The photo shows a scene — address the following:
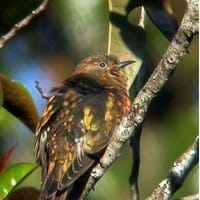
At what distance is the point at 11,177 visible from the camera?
422 cm

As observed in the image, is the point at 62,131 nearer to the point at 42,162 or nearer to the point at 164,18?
the point at 42,162

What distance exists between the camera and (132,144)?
14.0 feet

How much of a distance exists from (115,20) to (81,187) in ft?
2.96

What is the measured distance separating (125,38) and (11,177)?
3.40ft

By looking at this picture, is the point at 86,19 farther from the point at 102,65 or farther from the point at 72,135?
the point at 102,65

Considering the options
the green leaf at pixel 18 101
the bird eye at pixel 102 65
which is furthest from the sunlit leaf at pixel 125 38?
the bird eye at pixel 102 65

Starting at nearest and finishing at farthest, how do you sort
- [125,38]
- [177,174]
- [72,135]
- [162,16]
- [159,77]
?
[159,77], [177,174], [162,16], [125,38], [72,135]

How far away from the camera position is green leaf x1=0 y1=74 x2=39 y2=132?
448 cm

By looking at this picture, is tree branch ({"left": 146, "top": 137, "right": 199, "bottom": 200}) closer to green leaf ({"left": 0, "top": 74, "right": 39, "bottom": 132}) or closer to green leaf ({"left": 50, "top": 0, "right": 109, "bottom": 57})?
green leaf ({"left": 0, "top": 74, "right": 39, "bottom": 132})

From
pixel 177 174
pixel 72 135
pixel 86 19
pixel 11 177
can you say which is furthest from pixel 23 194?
pixel 86 19

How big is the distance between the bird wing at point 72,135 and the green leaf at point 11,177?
0.41m

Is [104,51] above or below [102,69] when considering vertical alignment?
above

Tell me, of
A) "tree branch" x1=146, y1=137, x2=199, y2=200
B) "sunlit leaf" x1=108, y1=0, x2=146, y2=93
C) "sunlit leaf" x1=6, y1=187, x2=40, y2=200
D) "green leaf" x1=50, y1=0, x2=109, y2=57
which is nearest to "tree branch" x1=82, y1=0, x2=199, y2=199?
"tree branch" x1=146, y1=137, x2=199, y2=200

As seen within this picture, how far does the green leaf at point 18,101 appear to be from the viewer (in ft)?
14.7
